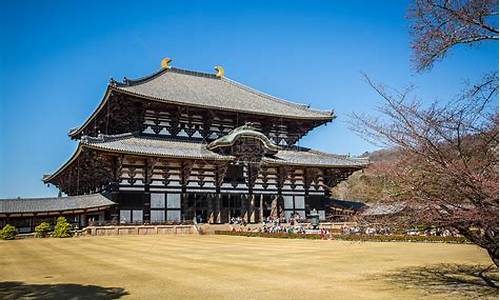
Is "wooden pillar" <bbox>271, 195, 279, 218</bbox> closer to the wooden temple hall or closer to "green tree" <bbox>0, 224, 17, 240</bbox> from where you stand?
the wooden temple hall

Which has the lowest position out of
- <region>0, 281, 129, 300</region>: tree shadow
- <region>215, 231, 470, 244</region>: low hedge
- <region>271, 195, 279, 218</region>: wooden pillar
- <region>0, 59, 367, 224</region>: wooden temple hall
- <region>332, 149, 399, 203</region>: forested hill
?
<region>215, 231, 470, 244</region>: low hedge

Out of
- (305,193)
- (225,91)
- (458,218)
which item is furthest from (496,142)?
(225,91)

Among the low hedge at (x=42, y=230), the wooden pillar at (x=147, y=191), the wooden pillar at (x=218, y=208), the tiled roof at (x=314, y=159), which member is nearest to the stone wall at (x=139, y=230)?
the wooden pillar at (x=147, y=191)

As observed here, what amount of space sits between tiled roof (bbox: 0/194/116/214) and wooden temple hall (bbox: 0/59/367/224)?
1.18 m

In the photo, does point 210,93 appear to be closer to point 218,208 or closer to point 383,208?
point 218,208

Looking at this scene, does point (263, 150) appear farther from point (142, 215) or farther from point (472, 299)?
point (472, 299)

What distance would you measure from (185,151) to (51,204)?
1163 cm

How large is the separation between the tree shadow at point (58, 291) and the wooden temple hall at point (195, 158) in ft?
70.7

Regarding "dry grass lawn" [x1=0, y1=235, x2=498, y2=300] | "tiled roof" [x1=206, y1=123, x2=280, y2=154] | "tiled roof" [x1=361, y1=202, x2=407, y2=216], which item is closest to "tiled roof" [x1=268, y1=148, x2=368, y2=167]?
"tiled roof" [x1=206, y1=123, x2=280, y2=154]

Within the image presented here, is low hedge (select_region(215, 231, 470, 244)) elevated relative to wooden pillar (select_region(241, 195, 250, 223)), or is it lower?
lower

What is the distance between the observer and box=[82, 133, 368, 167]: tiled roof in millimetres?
32375

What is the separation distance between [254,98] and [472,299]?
4185cm

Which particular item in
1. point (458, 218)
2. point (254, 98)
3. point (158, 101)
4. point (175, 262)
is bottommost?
point (175, 262)

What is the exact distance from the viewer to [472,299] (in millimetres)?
8281
